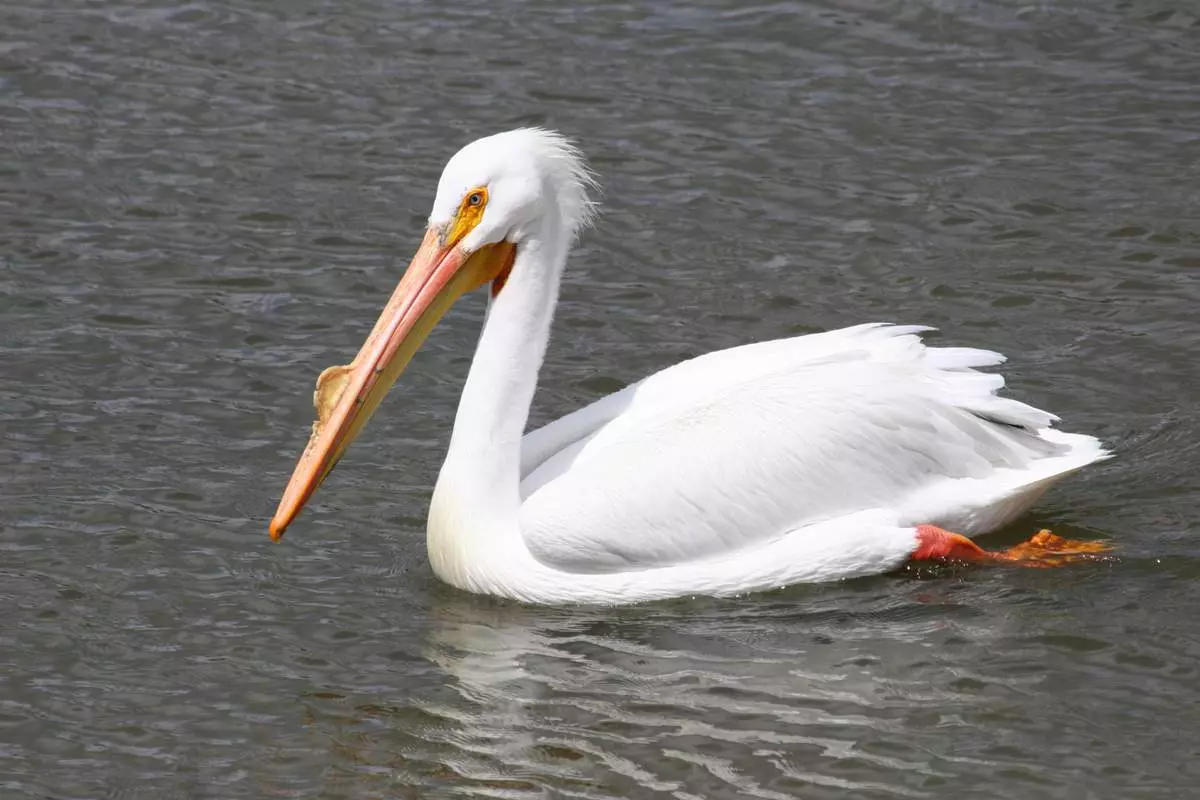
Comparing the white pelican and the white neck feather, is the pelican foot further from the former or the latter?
the white neck feather

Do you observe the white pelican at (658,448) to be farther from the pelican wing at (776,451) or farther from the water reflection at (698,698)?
the water reflection at (698,698)

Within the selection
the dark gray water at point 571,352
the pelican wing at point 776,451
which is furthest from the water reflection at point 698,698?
the pelican wing at point 776,451

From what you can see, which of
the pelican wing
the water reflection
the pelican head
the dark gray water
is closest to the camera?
the water reflection

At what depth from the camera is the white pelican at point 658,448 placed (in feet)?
18.4

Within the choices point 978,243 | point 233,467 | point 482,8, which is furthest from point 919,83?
point 233,467

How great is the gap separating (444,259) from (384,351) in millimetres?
324

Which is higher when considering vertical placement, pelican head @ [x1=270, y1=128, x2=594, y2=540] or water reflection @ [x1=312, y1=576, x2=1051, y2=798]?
pelican head @ [x1=270, y1=128, x2=594, y2=540]

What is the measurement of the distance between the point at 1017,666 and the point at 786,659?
25.1 inches

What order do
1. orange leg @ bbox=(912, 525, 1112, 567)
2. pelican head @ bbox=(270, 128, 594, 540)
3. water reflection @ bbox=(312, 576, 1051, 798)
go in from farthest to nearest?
1. orange leg @ bbox=(912, 525, 1112, 567)
2. pelican head @ bbox=(270, 128, 594, 540)
3. water reflection @ bbox=(312, 576, 1051, 798)

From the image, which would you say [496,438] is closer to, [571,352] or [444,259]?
[444,259]

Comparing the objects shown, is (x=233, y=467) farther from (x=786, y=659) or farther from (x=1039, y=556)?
(x=1039, y=556)

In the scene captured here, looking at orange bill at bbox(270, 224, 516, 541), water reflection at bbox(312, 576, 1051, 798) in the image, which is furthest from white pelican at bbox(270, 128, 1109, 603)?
water reflection at bbox(312, 576, 1051, 798)

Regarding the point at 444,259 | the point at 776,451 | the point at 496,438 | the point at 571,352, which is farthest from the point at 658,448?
the point at 571,352

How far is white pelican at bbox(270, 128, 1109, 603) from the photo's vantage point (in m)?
5.61
